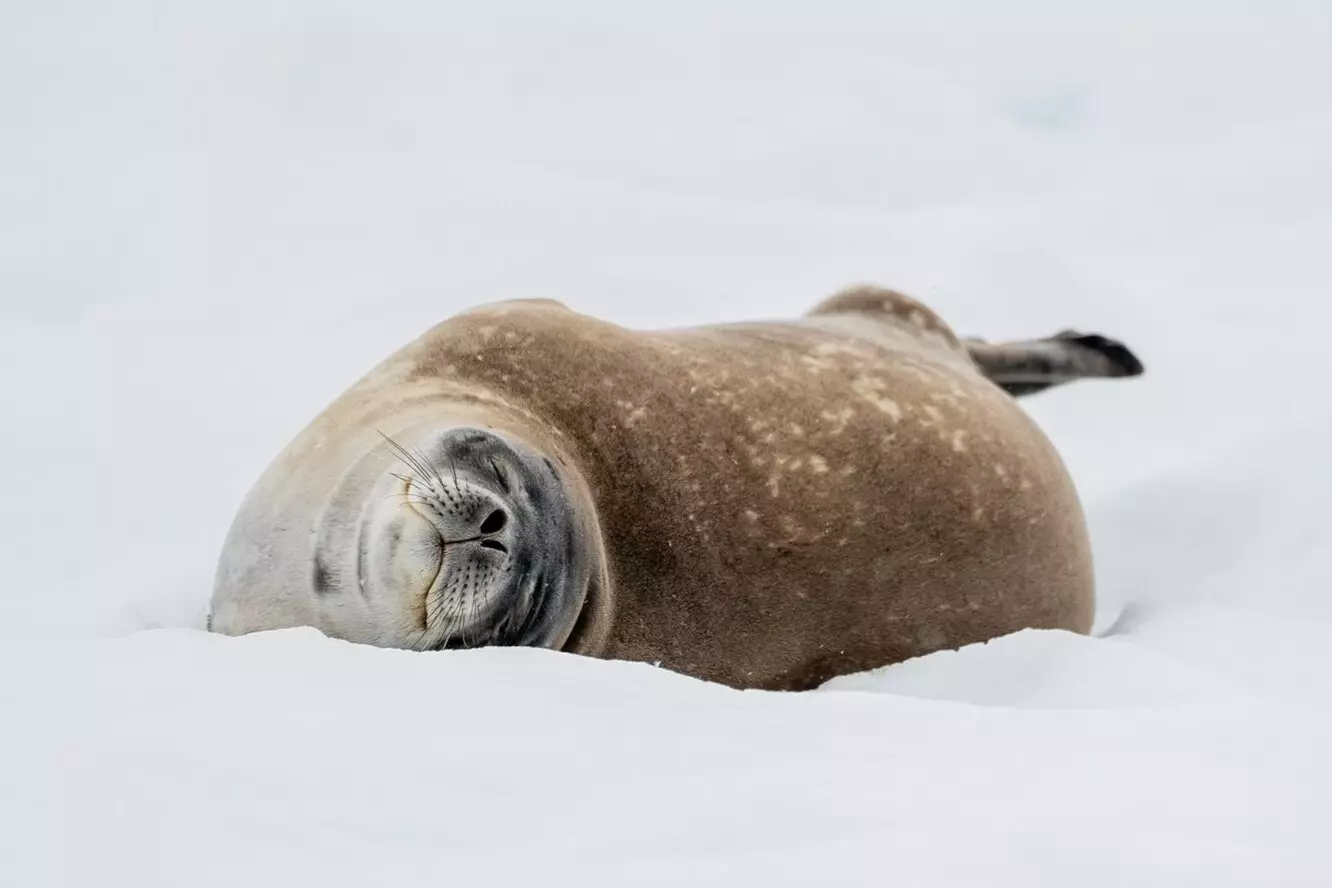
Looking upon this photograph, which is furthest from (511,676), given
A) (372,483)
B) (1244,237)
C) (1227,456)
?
(1244,237)

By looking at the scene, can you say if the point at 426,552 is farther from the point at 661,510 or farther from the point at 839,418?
the point at 839,418

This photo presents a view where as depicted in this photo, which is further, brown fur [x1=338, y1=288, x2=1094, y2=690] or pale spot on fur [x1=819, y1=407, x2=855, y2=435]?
pale spot on fur [x1=819, y1=407, x2=855, y2=435]

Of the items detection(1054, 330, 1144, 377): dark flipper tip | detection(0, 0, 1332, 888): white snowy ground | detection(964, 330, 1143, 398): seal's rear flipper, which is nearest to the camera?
detection(0, 0, 1332, 888): white snowy ground

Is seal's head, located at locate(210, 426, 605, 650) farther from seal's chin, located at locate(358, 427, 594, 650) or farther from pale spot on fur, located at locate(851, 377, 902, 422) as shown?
pale spot on fur, located at locate(851, 377, 902, 422)

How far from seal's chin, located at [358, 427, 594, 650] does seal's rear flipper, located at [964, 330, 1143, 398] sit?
224 cm

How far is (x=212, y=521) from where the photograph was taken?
3525 mm

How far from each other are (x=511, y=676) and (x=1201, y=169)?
19.7 ft

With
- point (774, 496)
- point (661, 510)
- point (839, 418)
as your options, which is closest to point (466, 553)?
point (661, 510)

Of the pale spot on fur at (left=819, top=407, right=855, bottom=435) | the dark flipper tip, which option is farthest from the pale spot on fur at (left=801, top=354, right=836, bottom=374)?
the dark flipper tip

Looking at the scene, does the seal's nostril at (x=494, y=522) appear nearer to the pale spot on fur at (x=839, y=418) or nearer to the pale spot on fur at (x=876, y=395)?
the pale spot on fur at (x=839, y=418)

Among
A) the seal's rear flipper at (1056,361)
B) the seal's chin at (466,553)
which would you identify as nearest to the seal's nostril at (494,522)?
the seal's chin at (466,553)

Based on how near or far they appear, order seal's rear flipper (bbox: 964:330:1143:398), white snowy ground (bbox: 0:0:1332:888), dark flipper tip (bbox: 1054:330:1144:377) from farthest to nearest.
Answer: dark flipper tip (bbox: 1054:330:1144:377), seal's rear flipper (bbox: 964:330:1143:398), white snowy ground (bbox: 0:0:1332:888)

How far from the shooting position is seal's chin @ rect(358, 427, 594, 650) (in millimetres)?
2332

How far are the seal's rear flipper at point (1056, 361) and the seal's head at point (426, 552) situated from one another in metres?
2.12
